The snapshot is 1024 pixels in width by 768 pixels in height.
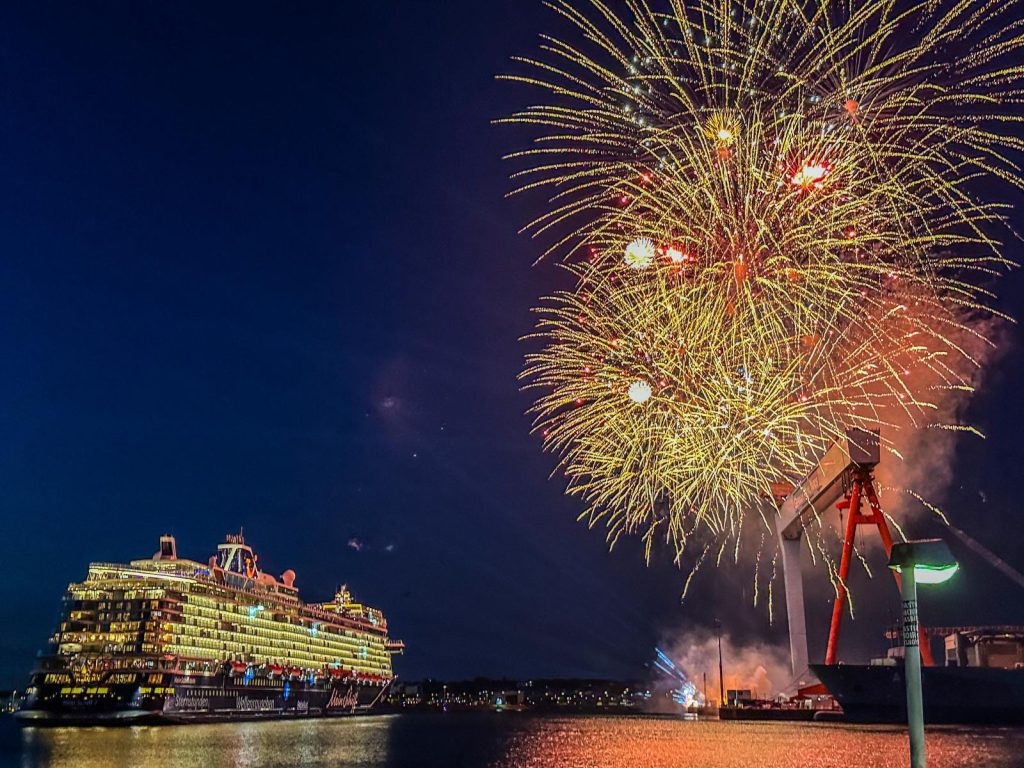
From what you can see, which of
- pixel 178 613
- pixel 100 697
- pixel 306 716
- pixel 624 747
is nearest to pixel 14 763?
pixel 624 747

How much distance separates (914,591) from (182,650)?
7235cm

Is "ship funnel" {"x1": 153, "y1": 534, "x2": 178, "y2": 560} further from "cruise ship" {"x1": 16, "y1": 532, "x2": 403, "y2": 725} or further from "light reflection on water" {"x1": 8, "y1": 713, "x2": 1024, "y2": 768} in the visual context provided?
"light reflection on water" {"x1": 8, "y1": 713, "x2": 1024, "y2": 768}

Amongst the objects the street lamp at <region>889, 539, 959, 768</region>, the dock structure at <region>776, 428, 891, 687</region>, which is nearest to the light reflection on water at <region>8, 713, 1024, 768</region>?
the dock structure at <region>776, 428, 891, 687</region>

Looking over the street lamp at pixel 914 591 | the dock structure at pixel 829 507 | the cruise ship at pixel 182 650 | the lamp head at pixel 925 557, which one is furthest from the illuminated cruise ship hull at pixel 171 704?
the lamp head at pixel 925 557

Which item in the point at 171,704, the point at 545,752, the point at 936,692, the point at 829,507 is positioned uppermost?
the point at 829,507

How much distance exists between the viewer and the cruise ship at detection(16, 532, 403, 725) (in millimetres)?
67750

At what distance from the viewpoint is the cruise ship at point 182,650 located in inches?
2667

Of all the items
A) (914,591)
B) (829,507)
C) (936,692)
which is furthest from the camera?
(829,507)

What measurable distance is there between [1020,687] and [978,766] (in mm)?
31235

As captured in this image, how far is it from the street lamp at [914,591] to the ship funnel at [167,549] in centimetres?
7806

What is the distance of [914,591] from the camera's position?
9391mm

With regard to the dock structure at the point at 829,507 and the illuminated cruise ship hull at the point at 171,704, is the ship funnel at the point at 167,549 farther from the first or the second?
the dock structure at the point at 829,507

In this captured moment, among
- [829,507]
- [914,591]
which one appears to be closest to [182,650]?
[829,507]

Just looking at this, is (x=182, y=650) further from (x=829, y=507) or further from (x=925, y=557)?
(x=925, y=557)
